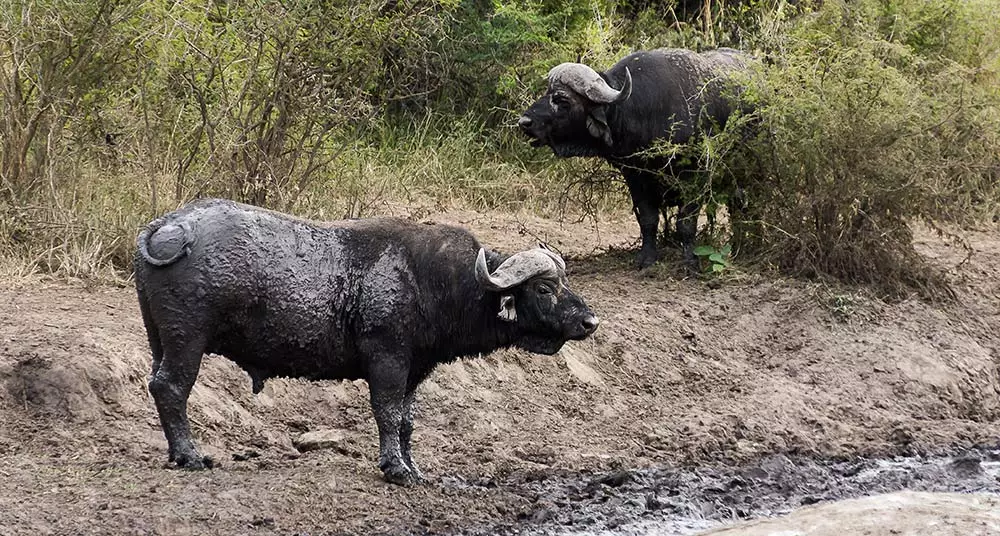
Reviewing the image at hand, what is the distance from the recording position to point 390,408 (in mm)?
7586

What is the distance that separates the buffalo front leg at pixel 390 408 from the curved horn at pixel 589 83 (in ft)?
15.0

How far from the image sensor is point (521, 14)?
15.1 m

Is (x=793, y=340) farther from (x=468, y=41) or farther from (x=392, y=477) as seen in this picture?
(x=468, y=41)

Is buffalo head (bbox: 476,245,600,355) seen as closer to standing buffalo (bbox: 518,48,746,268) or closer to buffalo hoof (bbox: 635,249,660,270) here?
standing buffalo (bbox: 518,48,746,268)

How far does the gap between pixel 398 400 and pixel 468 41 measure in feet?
29.1

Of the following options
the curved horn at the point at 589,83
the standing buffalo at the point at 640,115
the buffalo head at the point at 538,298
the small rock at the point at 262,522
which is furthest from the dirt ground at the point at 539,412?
the curved horn at the point at 589,83

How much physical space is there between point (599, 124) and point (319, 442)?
4350mm

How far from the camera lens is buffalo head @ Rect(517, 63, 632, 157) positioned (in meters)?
11.7

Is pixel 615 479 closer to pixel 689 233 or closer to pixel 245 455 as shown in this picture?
pixel 245 455

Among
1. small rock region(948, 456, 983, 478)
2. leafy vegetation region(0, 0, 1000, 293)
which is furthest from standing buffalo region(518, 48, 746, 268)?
small rock region(948, 456, 983, 478)

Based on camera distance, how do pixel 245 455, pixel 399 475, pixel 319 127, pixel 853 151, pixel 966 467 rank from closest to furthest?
pixel 399 475
pixel 245 455
pixel 966 467
pixel 853 151
pixel 319 127

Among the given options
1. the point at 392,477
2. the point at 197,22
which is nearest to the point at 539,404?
the point at 392,477

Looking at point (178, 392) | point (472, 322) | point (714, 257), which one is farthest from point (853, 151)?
point (178, 392)

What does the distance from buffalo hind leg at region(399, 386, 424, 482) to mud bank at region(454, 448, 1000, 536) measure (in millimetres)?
290
